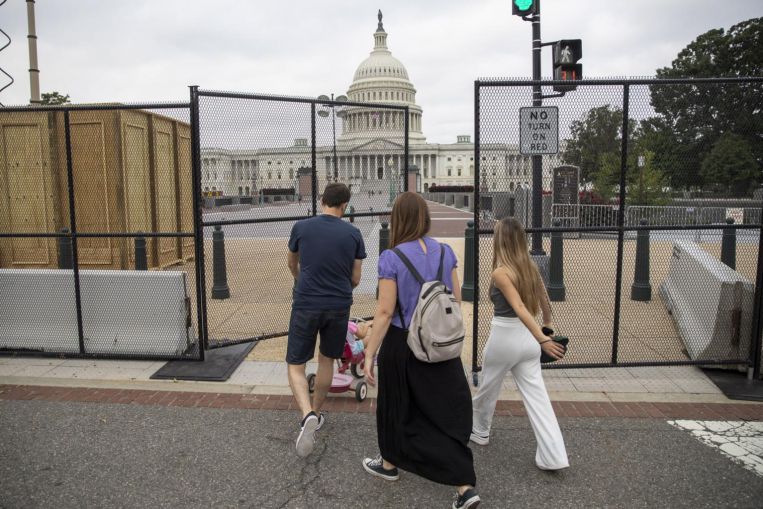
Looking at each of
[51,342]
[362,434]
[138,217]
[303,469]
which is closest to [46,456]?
[303,469]

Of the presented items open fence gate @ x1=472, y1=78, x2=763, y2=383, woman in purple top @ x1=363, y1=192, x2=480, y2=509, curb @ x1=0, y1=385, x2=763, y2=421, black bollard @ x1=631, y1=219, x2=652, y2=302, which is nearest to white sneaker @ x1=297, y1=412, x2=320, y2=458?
woman in purple top @ x1=363, y1=192, x2=480, y2=509

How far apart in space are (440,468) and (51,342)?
16.7 feet

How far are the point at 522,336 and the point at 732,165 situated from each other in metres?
3.10

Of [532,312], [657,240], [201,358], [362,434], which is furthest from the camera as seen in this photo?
[657,240]

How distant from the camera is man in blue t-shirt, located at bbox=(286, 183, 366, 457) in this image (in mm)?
4086

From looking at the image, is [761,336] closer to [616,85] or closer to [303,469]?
[616,85]

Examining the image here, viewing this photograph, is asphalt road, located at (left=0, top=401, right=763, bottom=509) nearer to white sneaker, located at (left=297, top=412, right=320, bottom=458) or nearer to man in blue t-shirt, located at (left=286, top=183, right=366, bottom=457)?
white sneaker, located at (left=297, top=412, right=320, bottom=458)

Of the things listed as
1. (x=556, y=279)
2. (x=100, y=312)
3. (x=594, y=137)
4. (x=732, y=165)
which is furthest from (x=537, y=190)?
(x=100, y=312)

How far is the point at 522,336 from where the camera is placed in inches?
152

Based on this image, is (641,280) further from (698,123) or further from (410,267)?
(410,267)

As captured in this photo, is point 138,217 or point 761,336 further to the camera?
point 138,217

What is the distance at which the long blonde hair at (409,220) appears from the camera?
349 centimetres

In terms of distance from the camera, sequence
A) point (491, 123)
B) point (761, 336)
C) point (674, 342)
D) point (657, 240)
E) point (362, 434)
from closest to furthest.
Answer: point (362, 434) < point (491, 123) < point (761, 336) < point (674, 342) < point (657, 240)

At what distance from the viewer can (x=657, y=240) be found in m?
15.9
